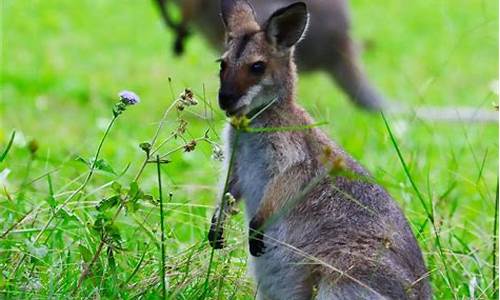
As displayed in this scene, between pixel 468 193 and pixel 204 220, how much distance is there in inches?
82.3

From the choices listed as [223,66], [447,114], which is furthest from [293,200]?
[447,114]

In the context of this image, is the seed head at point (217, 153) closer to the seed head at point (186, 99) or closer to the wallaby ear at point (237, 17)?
the seed head at point (186, 99)

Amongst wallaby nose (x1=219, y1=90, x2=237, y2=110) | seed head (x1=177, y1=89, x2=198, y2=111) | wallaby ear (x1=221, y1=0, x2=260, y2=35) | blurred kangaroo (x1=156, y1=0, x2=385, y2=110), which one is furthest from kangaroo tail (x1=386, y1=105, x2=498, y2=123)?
seed head (x1=177, y1=89, x2=198, y2=111)

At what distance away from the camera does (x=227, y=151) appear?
3.72 metres

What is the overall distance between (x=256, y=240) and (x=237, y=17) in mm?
747

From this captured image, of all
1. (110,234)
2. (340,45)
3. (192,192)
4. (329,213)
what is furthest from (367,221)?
(340,45)

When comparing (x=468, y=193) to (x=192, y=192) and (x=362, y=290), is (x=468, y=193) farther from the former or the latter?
(x=362, y=290)

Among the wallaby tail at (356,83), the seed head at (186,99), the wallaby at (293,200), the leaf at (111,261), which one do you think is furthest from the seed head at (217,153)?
the wallaby tail at (356,83)

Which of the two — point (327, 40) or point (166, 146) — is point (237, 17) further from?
point (327, 40)

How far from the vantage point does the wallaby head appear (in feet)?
11.5

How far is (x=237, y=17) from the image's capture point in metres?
3.77

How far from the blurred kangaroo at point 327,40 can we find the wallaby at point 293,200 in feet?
15.4

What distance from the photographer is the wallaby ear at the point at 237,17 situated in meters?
3.70

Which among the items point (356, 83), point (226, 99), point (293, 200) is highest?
point (226, 99)
